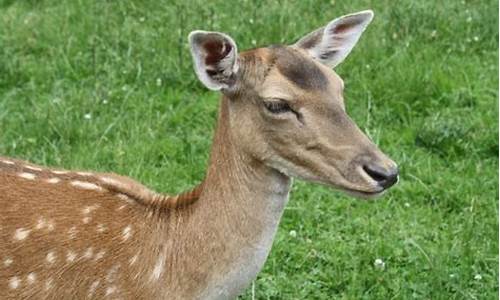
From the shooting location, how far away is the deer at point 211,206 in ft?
14.2

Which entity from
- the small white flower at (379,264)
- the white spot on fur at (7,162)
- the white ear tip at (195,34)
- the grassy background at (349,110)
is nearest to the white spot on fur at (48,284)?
the white spot on fur at (7,162)

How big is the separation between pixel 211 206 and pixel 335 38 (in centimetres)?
84

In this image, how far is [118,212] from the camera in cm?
462

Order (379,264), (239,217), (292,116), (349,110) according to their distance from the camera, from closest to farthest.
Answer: (292,116) < (239,217) < (379,264) < (349,110)

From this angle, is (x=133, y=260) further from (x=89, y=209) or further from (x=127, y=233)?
(x=89, y=209)

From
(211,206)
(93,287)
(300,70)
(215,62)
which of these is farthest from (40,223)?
(300,70)

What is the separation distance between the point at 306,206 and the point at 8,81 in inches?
86.6

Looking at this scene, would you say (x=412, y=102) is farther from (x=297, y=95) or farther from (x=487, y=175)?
(x=297, y=95)

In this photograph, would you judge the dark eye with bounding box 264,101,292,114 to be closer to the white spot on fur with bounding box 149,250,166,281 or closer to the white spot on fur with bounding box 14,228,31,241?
the white spot on fur with bounding box 149,250,166,281

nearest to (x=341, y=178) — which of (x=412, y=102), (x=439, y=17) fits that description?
(x=412, y=102)

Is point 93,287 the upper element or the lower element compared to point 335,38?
lower

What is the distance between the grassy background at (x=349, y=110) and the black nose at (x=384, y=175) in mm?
1729

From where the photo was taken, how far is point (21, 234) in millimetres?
4531

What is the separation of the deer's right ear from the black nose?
0.62 meters
